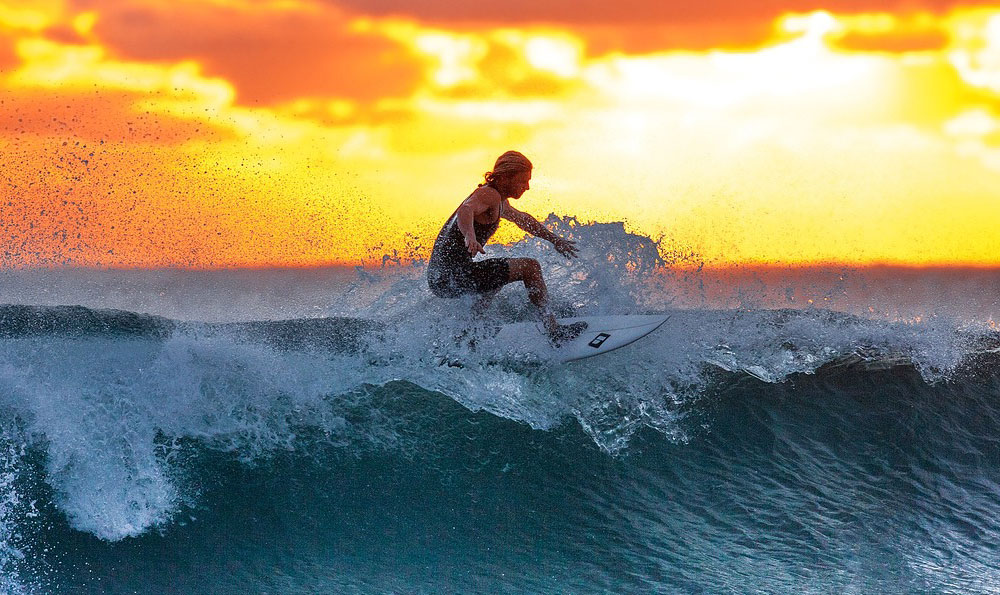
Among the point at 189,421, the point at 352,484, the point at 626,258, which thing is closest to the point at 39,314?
the point at 189,421

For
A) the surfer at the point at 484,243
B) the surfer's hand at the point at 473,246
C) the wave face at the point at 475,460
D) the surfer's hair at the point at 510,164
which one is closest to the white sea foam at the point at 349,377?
the wave face at the point at 475,460

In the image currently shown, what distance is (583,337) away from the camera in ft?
18.0

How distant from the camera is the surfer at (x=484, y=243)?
4910 millimetres

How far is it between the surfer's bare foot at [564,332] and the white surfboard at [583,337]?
29mm

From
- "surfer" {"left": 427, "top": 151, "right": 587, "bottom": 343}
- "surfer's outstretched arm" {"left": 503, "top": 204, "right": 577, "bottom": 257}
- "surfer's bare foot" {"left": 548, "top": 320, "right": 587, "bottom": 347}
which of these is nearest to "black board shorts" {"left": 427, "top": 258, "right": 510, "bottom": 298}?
"surfer" {"left": 427, "top": 151, "right": 587, "bottom": 343}

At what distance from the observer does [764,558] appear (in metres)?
4.12

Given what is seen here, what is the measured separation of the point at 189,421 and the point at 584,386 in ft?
10.1

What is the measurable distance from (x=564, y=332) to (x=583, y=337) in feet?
0.54

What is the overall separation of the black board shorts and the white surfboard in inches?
17.7

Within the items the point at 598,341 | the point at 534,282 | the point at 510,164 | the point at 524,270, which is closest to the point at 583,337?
the point at 598,341

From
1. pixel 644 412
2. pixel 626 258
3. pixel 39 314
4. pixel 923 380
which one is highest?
pixel 626 258

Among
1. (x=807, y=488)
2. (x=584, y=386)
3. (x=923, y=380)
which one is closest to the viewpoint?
(x=807, y=488)

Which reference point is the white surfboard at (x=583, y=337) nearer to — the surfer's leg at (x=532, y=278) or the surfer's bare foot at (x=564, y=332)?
the surfer's bare foot at (x=564, y=332)

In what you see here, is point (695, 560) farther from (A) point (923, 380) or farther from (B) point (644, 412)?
(A) point (923, 380)
